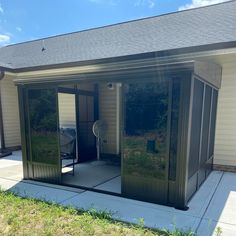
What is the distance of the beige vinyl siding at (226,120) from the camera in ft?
16.4

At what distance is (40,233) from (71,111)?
11.8ft

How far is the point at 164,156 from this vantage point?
10.4ft

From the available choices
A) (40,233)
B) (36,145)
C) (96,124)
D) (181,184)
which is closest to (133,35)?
(96,124)

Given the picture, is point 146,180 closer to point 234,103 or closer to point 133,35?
point 234,103

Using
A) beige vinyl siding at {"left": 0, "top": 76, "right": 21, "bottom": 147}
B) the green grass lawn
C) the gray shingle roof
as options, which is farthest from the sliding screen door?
beige vinyl siding at {"left": 0, "top": 76, "right": 21, "bottom": 147}

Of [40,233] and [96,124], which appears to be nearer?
[40,233]

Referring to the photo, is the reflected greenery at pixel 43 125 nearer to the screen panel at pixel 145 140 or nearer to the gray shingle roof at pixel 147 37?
the gray shingle roof at pixel 147 37

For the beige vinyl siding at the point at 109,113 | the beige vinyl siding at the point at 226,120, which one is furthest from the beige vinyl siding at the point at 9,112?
the beige vinyl siding at the point at 226,120

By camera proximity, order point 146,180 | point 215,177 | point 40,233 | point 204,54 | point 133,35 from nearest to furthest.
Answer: point 40,233 < point 146,180 < point 204,54 < point 215,177 < point 133,35

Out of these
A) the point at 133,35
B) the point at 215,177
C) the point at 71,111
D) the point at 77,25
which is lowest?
the point at 215,177

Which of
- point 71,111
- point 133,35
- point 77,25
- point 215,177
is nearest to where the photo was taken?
point 215,177

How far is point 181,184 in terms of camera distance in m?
3.07

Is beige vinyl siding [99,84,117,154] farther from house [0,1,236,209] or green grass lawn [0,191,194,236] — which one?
green grass lawn [0,191,194,236]

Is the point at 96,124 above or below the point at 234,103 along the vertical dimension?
below
